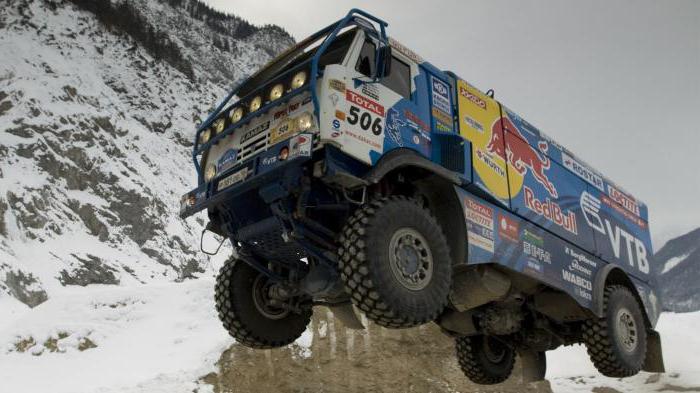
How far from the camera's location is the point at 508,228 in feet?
26.0

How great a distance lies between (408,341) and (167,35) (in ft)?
239

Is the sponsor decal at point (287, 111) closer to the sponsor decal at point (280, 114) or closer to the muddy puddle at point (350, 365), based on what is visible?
the sponsor decal at point (280, 114)

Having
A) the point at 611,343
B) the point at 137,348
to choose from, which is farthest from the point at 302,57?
the point at 137,348

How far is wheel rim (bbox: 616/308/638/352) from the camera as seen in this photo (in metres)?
9.64

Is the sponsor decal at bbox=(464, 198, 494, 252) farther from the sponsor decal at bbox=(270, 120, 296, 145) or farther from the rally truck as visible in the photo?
the sponsor decal at bbox=(270, 120, 296, 145)

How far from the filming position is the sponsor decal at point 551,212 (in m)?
8.56

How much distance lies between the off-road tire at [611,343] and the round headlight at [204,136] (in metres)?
6.10

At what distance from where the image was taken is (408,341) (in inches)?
593

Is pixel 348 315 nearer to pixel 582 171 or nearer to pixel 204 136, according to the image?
pixel 204 136

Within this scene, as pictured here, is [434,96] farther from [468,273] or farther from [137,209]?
[137,209]

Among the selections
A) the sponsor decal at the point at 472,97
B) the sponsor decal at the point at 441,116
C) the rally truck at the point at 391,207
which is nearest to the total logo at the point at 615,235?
the rally truck at the point at 391,207

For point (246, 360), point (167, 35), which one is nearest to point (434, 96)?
point (246, 360)

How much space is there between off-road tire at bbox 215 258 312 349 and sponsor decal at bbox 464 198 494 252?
256cm

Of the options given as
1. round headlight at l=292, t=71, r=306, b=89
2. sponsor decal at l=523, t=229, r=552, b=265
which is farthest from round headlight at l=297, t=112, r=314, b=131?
sponsor decal at l=523, t=229, r=552, b=265
